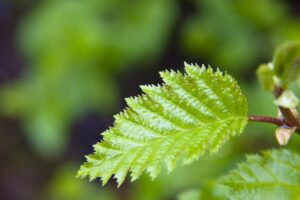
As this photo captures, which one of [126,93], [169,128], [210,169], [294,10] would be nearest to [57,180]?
[126,93]

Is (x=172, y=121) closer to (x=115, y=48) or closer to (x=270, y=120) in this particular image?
(x=270, y=120)

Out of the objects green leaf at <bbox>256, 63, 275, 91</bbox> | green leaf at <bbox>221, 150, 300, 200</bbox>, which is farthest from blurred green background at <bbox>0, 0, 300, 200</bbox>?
green leaf at <bbox>256, 63, 275, 91</bbox>

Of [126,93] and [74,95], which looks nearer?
[74,95]

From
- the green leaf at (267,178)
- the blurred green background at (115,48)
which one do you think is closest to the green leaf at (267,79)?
the green leaf at (267,178)

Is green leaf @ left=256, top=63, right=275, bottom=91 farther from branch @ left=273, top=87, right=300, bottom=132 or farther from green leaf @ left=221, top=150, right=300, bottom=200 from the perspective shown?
green leaf @ left=221, top=150, right=300, bottom=200

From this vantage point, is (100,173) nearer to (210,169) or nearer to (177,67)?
(210,169)

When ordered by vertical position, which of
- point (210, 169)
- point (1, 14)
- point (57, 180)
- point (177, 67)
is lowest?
point (210, 169)

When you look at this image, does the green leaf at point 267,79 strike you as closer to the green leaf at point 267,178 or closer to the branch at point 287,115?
the branch at point 287,115
